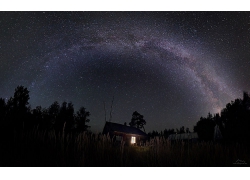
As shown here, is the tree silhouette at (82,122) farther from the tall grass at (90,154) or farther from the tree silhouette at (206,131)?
the tree silhouette at (206,131)

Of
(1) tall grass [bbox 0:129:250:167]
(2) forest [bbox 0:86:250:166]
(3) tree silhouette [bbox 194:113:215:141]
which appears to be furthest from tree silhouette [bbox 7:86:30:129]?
(3) tree silhouette [bbox 194:113:215:141]

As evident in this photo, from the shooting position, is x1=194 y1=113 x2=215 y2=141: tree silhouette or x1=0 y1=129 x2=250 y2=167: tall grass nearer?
x1=0 y1=129 x2=250 y2=167: tall grass

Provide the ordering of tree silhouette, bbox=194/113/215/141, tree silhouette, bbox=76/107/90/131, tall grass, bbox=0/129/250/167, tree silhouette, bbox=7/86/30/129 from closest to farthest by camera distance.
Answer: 1. tall grass, bbox=0/129/250/167
2. tree silhouette, bbox=7/86/30/129
3. tree silhouette, bbox=76/107/90/131
4. tree silhouette, bbox=194/113/215/141

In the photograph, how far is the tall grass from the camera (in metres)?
2.71

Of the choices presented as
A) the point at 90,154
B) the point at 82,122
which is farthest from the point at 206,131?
the point at 90,154

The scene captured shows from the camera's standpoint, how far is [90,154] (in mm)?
2883

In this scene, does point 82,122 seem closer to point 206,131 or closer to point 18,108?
point 18,108

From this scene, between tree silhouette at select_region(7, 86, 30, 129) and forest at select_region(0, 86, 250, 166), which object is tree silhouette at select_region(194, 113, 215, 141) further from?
tree silhouette at select_region(7, 86, 30, 129)

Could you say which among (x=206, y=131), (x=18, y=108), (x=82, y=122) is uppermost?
(x=18, y=108)

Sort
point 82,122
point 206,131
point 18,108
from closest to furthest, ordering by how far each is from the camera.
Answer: point 18,108
point 82,122
point 206,131

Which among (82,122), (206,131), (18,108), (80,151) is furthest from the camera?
(206,131)

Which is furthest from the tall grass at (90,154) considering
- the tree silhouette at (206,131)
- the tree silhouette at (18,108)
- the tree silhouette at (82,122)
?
the tree silhouette at (206,131)

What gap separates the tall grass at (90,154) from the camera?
8.90 feet
